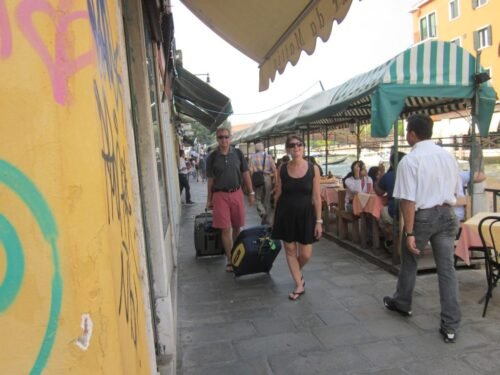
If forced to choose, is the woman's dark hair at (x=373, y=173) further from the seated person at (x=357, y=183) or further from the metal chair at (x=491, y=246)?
the metal chair at (x=491, y=246)

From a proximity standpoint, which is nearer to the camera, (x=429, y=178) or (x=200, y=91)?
(x=429, y=178)

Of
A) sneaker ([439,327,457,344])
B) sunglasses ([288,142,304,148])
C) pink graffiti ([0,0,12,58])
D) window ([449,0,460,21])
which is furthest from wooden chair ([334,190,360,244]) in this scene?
window ([449,0,460,21])

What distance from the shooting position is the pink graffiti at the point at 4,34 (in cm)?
95

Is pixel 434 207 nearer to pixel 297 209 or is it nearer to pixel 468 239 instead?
pixel 468 239

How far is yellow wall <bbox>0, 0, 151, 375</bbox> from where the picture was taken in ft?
3.13

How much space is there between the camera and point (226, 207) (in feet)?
18.1

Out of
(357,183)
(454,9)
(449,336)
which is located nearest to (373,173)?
(357,183)

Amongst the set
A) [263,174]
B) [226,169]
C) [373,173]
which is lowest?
[373,173]

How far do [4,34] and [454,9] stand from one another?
1579 inches

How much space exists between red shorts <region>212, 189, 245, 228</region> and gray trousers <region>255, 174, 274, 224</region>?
134 inches

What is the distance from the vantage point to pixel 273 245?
517 cm

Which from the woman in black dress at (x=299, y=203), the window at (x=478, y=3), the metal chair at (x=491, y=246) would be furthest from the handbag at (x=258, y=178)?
the window at (x=478, y=3)

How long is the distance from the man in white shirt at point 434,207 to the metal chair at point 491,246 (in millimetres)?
602

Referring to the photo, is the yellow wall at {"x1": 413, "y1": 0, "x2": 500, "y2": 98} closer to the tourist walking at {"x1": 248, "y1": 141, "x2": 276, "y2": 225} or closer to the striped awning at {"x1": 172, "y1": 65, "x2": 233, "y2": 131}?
the tourist walking at {"x1": 248, "y1": 141, "x2": 276, "y2": 225}
